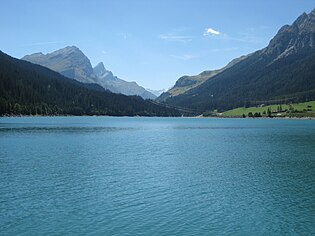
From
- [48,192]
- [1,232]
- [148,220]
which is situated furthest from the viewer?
[48,192]

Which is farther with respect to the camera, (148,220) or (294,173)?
(294,173)

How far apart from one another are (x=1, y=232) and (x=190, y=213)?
15.4m

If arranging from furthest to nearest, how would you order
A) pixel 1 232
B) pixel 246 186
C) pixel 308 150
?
1. pixel 308 150
2. pixel 246 186
3. pixel 1 232

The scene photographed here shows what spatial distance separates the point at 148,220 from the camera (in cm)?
2939

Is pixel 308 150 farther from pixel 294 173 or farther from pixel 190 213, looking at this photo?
pixel 190 213

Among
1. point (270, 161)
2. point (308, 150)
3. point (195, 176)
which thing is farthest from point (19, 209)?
point (308, 150)

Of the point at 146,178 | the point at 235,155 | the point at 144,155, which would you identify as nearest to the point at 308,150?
the point at 235,155

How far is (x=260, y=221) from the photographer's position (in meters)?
30.3

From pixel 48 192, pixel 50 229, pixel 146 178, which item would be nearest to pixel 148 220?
pixel 50 229

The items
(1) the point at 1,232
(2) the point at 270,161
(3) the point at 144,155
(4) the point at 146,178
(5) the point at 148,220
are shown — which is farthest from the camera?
(3) the point at 144,155

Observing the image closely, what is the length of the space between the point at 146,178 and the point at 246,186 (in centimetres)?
1285

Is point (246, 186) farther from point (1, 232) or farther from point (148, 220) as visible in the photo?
point (1, 232)

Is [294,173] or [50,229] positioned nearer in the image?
[50,229]

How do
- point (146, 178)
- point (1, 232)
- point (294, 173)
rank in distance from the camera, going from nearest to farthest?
point (1, 232), point (146, 178), point (294, 173)
